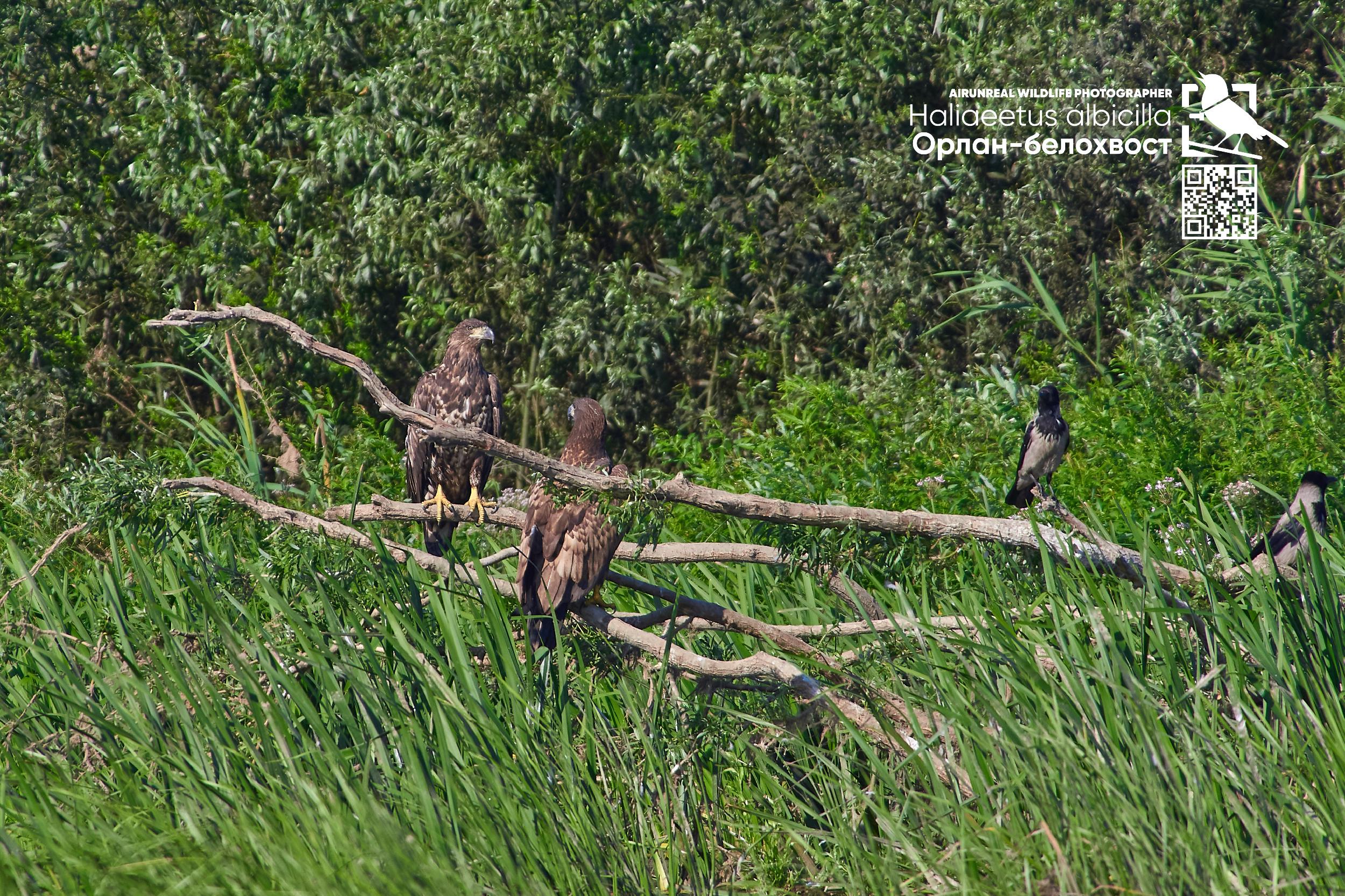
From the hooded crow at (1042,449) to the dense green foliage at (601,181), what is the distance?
1.83 meters

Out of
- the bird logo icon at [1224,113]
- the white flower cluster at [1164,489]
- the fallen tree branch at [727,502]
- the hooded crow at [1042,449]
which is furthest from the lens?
the bird logo icon at [1224,113]

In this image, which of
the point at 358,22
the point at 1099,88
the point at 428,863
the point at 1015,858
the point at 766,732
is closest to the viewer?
the point at 428,863

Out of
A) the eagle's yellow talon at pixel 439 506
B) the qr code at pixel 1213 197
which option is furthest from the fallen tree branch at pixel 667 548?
the qr code at pixel 1213 197

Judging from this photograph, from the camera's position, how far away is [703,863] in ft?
10.2

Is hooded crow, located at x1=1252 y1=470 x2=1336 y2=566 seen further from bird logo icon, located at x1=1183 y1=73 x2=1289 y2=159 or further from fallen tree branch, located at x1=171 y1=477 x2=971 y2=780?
bird logo icon, located at x1=1183 y1=73 x2=1289 y2=159

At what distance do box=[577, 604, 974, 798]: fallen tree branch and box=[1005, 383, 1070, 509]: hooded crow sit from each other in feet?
6.24

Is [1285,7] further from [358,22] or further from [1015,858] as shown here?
[1015,858]

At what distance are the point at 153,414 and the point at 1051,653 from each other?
22.3ft

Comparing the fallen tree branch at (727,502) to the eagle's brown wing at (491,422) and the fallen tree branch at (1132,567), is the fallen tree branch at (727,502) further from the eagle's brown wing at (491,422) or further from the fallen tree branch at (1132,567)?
the eagle's brown wing at (491,422)

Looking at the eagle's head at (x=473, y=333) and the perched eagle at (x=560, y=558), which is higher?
the eagle's head at (x=473, y=333)

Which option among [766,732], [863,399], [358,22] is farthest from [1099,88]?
[766,732]

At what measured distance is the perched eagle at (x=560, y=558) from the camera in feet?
11.1

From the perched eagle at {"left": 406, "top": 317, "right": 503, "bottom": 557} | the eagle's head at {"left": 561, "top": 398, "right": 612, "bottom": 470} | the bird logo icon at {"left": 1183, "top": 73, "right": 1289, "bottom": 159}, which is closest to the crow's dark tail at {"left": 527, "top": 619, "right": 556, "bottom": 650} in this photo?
the eagle's head at {"left": 561, "top": 398, "right": 612, "bottom": 470}

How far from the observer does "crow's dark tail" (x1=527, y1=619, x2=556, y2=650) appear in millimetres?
3336
